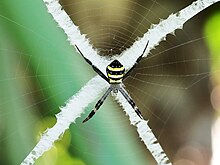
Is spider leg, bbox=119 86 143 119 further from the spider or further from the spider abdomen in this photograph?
the spider abdomen

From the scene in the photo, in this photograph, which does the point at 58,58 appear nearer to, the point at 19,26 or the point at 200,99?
the point at 19,26

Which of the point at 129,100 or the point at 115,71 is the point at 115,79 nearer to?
the point at 115,71

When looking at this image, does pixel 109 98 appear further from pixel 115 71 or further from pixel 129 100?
pixel 115 71

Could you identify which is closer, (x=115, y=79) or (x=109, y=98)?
(x=115, y=79)

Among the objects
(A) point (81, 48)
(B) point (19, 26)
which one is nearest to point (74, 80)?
(A) point (81, 48)

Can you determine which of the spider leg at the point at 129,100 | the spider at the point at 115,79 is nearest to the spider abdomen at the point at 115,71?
the spider at the point at 115,79

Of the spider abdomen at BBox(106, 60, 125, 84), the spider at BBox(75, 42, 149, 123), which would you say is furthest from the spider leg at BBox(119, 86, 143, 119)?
the spider abdomen at BBox(106, 60, 125, 84)

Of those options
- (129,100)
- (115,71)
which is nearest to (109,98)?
(129,100)
